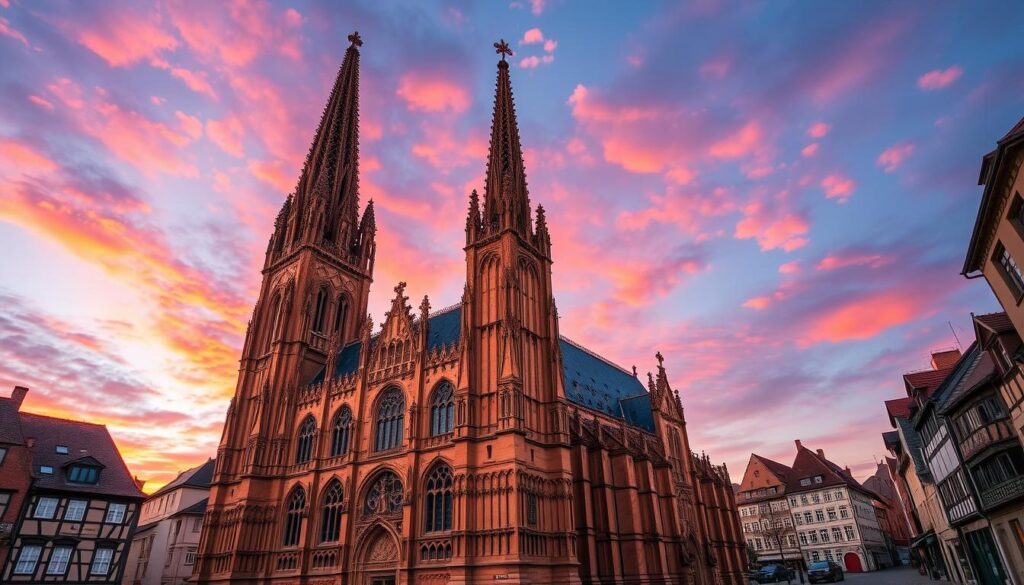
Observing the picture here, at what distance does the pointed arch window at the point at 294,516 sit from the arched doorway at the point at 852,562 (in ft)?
218

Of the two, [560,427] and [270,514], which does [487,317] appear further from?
[270,514]

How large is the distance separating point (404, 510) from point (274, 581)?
1170 cm

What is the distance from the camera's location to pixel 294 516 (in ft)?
122

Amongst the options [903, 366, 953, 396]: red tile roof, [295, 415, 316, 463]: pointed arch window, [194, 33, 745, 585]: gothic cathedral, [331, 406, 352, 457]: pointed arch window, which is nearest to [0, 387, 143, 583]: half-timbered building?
[194, 33, 745, 585]: gothic cathedral

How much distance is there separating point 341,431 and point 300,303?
42.6ft

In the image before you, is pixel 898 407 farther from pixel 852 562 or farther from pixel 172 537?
pixel 172 537

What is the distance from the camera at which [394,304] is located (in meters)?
39.4

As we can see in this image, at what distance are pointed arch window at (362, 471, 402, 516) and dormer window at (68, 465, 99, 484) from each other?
2148 cm

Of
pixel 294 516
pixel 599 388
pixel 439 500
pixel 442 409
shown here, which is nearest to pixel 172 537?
pixel 294 516

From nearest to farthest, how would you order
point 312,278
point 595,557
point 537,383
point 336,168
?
point 595,557
point 537,383
point 312,278
point 336,168

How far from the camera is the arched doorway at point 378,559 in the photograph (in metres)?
31.1

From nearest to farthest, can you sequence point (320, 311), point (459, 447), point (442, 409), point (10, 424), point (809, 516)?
point (459, 447) → point (442, 409) → point (10, 424) → point (320, 311) → point (809, 516)

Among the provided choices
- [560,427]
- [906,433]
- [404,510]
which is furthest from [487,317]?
[906,433]

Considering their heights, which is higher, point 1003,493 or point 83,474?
point 83,474
